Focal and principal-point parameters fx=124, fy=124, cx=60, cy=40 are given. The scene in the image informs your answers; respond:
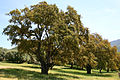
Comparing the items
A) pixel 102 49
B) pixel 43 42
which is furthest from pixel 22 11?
pixel 102 49

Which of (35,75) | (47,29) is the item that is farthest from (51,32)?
(35,75)

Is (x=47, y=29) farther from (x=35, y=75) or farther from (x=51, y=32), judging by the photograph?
(x=35, y=75)

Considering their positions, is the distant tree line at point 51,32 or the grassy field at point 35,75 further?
the distant tree line at point 51,32

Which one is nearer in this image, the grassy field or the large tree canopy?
the grassy field

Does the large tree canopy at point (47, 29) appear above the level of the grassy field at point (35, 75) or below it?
above

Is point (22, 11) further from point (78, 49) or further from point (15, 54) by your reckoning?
point (15, 54)

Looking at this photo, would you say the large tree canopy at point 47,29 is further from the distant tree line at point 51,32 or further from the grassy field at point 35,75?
the grassy field at point 35,75

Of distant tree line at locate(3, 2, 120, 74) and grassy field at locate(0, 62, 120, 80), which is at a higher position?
distant tree line at locate(3, 2, 120, 74)

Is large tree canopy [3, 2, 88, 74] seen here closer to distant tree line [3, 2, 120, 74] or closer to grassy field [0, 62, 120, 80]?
distant tree line [3, 2, 120, 74]

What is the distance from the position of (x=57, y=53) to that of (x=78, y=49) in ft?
21.6

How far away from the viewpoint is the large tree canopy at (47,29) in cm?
Answer: 2503

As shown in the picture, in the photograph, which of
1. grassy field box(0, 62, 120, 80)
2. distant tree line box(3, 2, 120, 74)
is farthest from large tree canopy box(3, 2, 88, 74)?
→ grassy field box(0, 62, 120, 80)

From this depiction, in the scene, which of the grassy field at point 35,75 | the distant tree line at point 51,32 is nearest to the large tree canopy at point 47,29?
the distant tree line at point 51,32

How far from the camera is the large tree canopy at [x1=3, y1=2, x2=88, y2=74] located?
2503 cm
